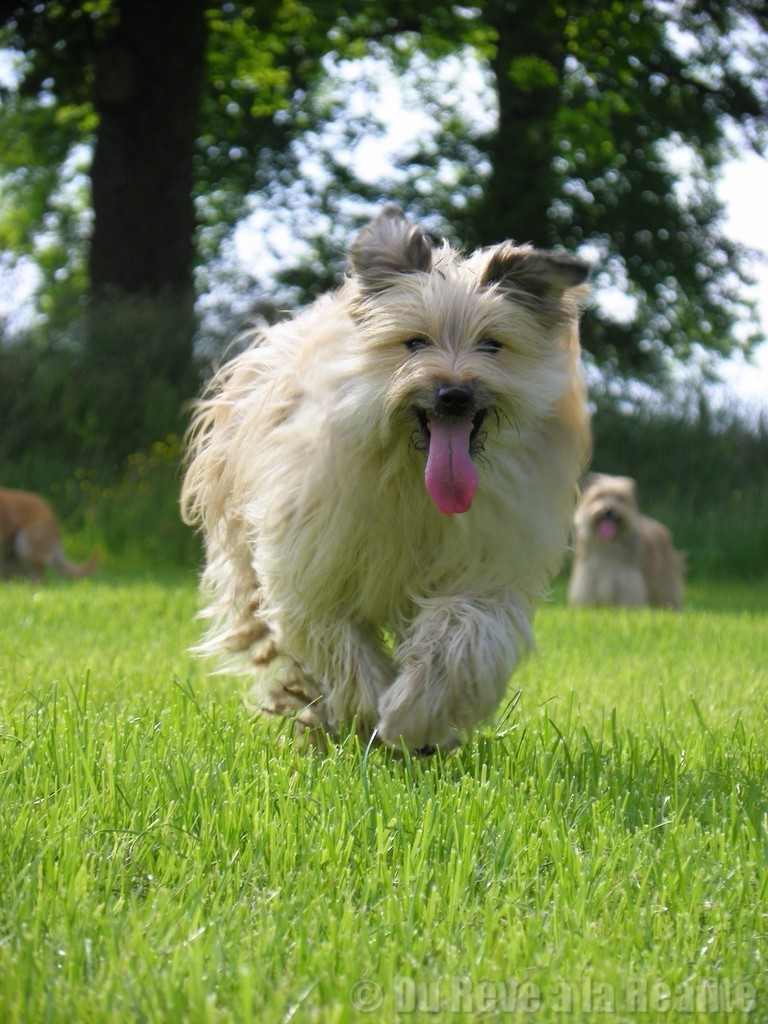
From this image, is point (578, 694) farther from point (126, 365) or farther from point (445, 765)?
point (126, 365)

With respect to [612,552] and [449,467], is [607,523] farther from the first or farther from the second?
[449,467]

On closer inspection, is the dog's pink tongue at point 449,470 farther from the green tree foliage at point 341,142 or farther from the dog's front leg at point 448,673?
the green tree foliage at point 341,142

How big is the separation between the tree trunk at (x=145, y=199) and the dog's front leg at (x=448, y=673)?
36.2 ft

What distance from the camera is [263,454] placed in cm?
421

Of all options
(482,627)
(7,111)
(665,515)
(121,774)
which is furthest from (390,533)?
(7,111)

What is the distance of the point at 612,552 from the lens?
1171 cm

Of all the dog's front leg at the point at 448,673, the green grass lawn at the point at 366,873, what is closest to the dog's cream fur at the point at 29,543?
the green grass lawn at the point at 366,873

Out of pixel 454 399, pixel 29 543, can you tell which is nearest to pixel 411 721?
pixel 454 399

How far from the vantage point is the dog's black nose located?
138 inches

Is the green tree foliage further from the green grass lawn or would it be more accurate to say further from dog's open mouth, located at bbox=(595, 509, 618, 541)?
the green grass lawn

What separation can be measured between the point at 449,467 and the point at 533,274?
2.39ft

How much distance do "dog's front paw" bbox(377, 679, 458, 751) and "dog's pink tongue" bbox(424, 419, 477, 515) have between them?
0.54 metres

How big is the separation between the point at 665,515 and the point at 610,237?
24.6 feet

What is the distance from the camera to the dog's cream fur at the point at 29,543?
35.1 feet
